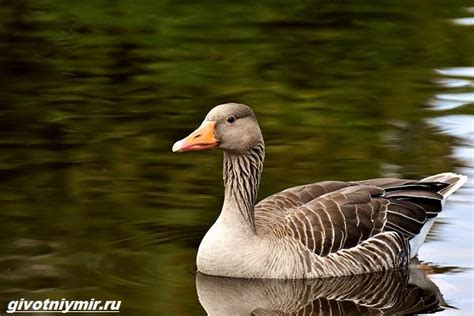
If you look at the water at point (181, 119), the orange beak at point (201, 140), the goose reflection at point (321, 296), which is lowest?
the goose reflection at point (321, 296)

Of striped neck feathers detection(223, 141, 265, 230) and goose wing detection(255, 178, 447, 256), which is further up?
striped neck feathers detection(223, 141, 265, 230)

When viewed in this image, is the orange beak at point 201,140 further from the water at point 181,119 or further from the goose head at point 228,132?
the water at point 181,119

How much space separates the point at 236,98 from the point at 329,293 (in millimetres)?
6360

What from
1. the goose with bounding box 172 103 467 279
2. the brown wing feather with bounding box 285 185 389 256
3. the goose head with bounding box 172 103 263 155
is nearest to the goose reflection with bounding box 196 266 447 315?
the goose with bounding box 172 103 467 279

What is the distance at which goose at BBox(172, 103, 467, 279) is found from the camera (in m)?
11.3

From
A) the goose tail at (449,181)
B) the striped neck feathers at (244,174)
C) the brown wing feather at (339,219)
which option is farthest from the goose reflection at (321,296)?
the goose tail at (449,181)

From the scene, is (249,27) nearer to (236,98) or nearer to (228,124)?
(236,98)

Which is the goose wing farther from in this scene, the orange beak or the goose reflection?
the orange beak

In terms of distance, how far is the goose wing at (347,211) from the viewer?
37.7 ft

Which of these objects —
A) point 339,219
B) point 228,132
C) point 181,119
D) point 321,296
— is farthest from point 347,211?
point 181,119

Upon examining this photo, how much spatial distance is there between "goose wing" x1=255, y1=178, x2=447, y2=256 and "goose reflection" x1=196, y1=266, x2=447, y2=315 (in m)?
0.41

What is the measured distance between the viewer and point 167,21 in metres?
20.7

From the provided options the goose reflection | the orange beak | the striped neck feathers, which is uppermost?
the orange beak

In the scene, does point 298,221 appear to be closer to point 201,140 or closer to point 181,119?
point 201,140
